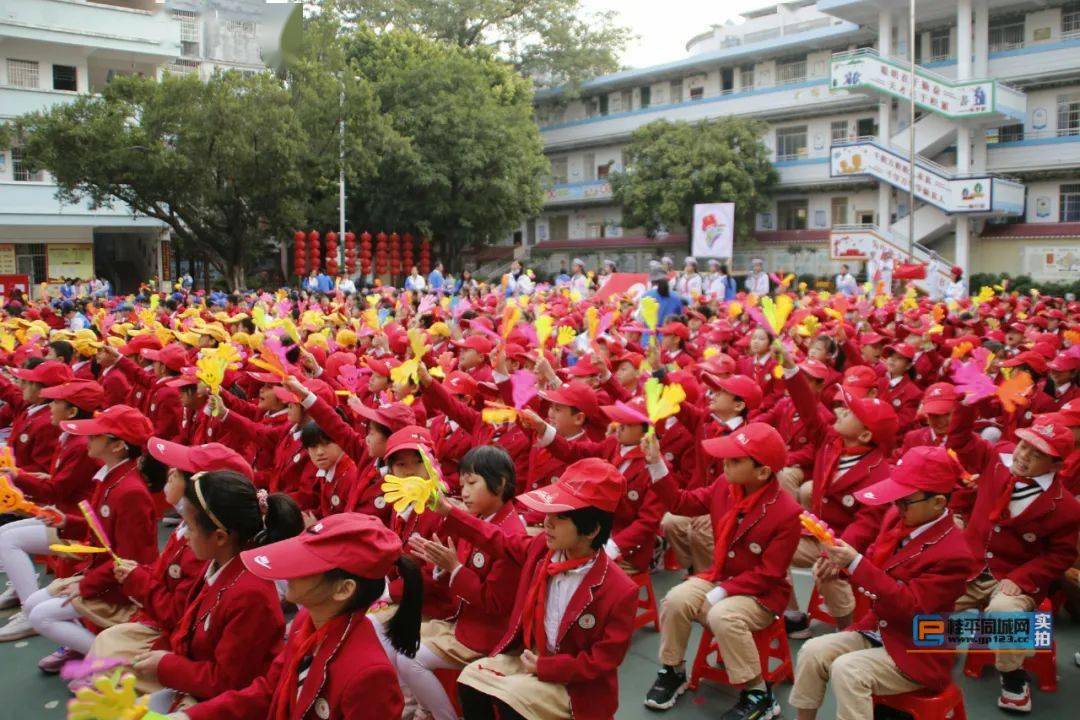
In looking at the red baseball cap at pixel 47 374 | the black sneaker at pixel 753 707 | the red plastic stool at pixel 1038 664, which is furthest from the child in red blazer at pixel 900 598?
the red baseball cap at pixel 47 374

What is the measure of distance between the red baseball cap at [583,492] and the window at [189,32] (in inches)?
1299

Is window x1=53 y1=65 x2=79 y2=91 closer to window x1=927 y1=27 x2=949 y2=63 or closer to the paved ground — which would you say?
window x1=927 y1=27 x2=949 y2=63

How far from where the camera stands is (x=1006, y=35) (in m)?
25.8

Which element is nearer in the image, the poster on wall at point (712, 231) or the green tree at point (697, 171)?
the poster on wall at point (712, 231)

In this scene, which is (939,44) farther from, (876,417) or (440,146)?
(876,417)

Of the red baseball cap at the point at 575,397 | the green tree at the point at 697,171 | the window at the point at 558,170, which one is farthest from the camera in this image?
the window at the point at 558,170

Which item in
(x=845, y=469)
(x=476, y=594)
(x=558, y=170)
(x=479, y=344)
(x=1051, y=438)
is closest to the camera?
(x=476, y=594)

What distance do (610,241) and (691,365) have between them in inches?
1112

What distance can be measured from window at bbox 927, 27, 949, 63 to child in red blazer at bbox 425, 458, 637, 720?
92.7 feet

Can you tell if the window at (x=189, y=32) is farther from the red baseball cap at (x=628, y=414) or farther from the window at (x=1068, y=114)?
the red baseball cap at (x=628, y=414)

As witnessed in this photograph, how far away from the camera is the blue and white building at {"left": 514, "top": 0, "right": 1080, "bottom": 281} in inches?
972

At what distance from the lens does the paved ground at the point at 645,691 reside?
4.08 metres

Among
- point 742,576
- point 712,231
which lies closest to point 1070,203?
point 712,231

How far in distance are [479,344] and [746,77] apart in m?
28.0
